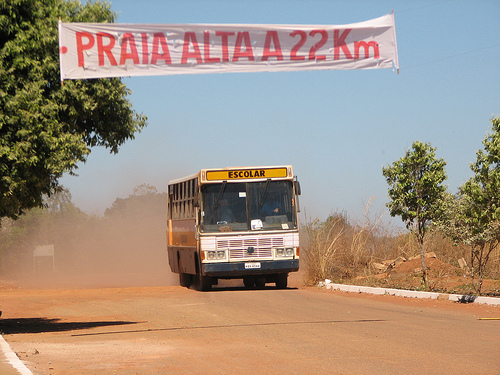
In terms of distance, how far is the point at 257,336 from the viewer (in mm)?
11688

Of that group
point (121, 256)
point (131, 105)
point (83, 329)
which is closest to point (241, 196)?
point (131, 105)

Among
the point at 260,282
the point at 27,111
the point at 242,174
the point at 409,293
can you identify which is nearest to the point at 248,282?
the point at 260,282

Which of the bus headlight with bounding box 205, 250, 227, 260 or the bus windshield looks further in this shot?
the bus windshield

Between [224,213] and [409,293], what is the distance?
20.5 ft

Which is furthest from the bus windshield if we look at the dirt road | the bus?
the dirt road

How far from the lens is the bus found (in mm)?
22641

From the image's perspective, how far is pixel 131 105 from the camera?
23875 millimetres

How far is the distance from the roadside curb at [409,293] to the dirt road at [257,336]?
1.18ft

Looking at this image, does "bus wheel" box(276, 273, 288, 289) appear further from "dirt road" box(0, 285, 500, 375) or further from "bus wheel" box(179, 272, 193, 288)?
"dirt road" box(0, 285, 500, 375)

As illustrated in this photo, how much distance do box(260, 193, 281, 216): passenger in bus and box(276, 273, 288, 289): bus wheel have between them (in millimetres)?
2529

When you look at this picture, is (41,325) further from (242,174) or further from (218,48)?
(242,174)

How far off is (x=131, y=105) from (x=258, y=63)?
13410mm

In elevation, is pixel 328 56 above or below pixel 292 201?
above

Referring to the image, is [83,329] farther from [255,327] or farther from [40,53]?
[40,53]
